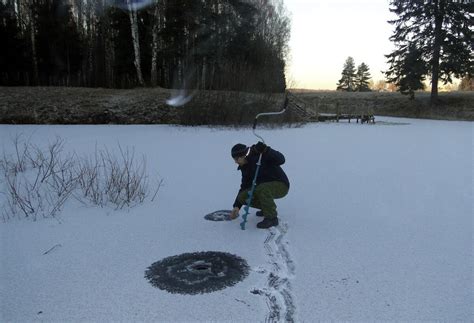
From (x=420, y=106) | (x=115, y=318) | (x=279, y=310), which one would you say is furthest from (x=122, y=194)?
(x=420, y=106)

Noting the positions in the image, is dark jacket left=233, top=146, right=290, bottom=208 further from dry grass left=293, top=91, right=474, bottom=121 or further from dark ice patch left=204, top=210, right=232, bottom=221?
dry grass left=293, top=91, right=474, bottom=121

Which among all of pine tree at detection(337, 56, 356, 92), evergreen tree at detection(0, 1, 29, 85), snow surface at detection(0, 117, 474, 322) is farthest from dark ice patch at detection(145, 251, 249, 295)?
pine tree at detection(337, 56, 356, 92)

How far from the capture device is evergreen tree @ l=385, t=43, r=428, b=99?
2375 centimetres

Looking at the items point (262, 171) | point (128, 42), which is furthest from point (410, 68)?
point (262, 171)

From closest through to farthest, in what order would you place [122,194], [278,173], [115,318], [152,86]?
[115,318] → [278,173] → [122,194] → [152,86]

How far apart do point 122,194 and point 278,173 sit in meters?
2.22

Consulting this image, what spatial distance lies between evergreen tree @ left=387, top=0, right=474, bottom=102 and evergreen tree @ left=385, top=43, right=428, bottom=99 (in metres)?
0.42

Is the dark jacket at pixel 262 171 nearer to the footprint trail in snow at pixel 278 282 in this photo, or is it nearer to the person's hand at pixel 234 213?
the person's hand at pixel 234 213

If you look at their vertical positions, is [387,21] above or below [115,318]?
above

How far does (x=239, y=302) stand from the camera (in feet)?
7.36

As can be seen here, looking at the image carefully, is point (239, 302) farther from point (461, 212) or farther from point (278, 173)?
point (461, 212)

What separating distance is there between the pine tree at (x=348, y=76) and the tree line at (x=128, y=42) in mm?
45131

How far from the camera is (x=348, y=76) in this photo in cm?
6241

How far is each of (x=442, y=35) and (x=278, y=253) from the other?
25998 millimetres
